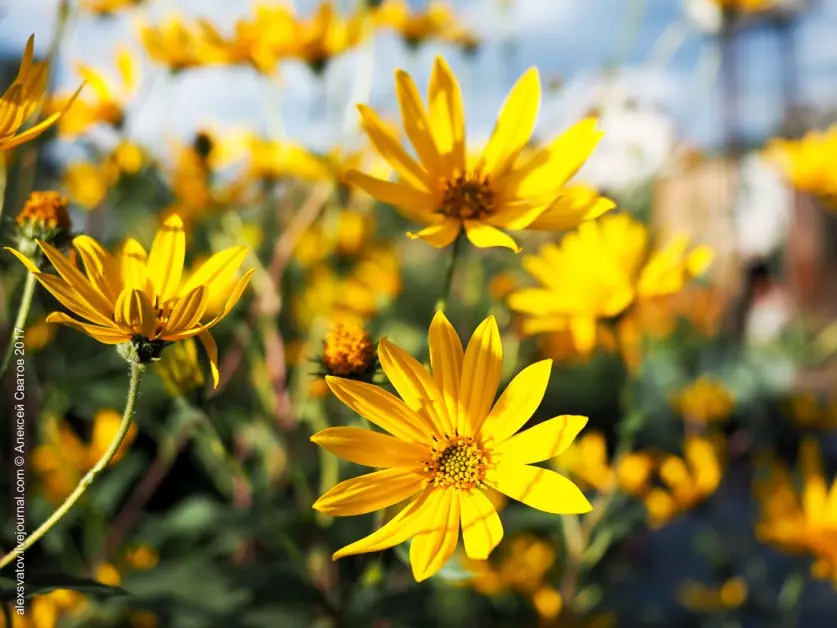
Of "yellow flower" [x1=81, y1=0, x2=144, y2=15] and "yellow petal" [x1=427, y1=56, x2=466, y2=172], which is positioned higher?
"yellow flower" [x1=81, y1=0, x2=144, y2=15]

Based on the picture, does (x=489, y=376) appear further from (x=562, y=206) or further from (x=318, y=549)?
(x=318, y=549)

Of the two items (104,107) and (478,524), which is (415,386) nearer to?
(478,524)

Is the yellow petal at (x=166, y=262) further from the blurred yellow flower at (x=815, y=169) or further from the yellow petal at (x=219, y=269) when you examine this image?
the blurred yellow flower at (x=815, y=169)

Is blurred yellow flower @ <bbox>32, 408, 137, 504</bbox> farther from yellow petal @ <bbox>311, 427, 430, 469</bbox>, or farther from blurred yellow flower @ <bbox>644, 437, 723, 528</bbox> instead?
blurred yellow flower @ <bbox>644, 437, 723, 528</bbox>

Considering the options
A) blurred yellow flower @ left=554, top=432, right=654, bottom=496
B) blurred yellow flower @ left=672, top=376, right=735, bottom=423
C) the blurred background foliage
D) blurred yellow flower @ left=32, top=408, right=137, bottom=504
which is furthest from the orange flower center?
blurred yellow flower @ left=672, top=376, right=735, bottom=423

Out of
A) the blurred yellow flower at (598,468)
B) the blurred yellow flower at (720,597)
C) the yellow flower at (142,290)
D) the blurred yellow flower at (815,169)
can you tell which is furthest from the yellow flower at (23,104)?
the blurred yellow flower at (815,169)
